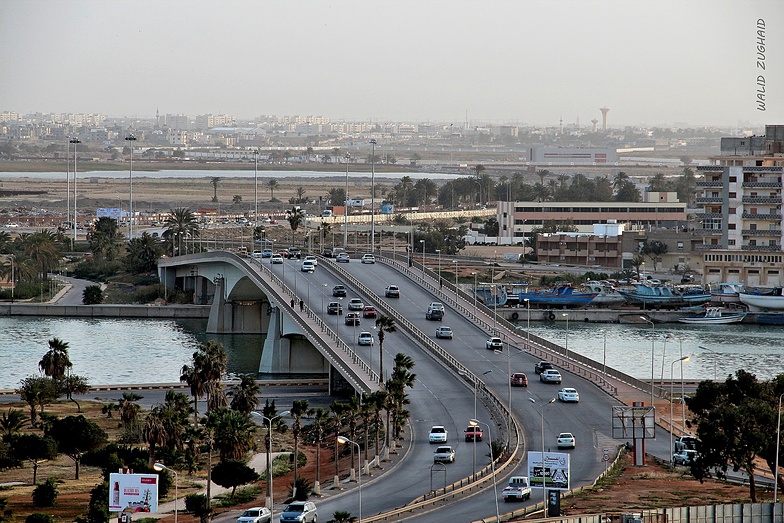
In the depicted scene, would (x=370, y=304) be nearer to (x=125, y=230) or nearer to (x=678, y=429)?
(x=678, y=429)

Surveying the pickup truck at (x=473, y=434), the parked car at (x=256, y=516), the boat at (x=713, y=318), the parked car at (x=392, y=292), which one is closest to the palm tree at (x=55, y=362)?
the pickup truck at (x=473, y=434)

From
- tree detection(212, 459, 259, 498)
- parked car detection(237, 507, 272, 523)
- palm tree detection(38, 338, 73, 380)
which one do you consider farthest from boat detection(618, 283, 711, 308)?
parked car detection(237, 507, 272, 523)

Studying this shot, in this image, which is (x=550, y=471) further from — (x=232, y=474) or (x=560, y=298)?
(x=560, y=298)

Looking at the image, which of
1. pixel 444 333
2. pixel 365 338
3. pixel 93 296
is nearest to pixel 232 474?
pixel 365 338

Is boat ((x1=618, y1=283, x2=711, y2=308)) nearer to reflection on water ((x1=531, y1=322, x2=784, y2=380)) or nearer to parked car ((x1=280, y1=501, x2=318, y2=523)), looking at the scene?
reflection on water ((x1=531, y1=322, x2=784, y2=380))

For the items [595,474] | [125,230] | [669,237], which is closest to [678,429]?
[595,474]
